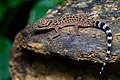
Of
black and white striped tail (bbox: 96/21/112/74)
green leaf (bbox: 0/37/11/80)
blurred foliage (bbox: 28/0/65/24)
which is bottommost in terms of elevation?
green leaf (bbox: 0/37/11/80)

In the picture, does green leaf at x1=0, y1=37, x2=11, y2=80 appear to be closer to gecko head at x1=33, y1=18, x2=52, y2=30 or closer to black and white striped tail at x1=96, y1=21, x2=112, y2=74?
gecko head at x1=33, y1=18, x2=52, y2=30

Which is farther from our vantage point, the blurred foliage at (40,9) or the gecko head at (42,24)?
the blurred foliage at (40,9)

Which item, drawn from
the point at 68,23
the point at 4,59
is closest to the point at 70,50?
the point at 68,23

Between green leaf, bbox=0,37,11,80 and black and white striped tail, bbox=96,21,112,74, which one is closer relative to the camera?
black and white striped tail, bbox=96,21,112,74

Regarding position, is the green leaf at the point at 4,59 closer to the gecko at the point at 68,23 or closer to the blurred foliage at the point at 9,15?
the blurred foliage at the point at 9,15

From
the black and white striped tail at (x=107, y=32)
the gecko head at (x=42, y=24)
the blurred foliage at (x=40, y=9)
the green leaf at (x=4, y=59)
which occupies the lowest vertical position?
the green leaf at (x=4, y=59)

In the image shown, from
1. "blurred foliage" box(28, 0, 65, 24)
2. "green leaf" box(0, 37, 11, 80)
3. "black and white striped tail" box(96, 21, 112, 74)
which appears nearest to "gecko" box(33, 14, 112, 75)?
"black and white striped tail" box(96, 21, 112, 74)

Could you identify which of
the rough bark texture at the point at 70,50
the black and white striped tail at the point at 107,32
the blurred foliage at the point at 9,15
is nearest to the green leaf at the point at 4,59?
the blurred foliage at the point at 9,15

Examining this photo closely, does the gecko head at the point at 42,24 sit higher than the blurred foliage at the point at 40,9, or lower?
higher

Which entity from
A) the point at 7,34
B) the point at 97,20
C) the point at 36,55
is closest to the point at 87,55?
the point at 97,20

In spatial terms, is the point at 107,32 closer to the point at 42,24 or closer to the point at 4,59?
the point at 42,24
